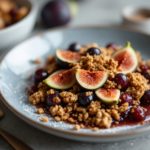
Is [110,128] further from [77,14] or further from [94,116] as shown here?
[77,14]

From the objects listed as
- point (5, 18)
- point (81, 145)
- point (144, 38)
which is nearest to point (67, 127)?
point (81, 145)

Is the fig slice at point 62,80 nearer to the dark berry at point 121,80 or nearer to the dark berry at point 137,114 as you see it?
the dark berry at point 121,80

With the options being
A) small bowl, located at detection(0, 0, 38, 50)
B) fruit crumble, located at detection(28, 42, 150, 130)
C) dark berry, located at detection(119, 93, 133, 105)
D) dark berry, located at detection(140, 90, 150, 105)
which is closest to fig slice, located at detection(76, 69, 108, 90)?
fruit crumble, located at detection(28, 42, 150, 130)

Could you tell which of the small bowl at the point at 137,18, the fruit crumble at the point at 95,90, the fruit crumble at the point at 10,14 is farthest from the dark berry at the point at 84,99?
the small bowl at the point at 137,18

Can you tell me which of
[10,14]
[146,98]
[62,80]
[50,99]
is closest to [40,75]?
[62,80]

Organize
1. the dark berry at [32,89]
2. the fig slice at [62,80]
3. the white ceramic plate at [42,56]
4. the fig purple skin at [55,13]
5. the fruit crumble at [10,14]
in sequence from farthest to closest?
the fig purple skin at [55,13]
the fruit crumble at [10,14]
the dark berry at [32,89]
the fig slice at [62,80]
the white ceramic plate at [42,56]
